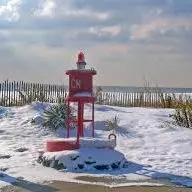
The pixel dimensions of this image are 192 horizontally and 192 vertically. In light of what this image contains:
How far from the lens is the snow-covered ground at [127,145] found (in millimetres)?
10633

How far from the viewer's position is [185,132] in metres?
14.8

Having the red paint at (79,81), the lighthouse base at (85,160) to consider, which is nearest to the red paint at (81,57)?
the red paint at (79,81)

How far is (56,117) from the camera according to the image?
16.1m

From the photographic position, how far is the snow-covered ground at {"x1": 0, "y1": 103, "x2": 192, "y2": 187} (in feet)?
34.9

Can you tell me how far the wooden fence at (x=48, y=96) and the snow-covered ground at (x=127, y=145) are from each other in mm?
4821

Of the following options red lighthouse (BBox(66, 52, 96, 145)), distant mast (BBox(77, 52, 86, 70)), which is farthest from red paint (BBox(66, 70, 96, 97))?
distant mast (BBox(77, 52, 86, 70))

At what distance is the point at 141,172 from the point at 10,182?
2733 mm

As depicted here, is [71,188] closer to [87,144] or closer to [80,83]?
[87,144]

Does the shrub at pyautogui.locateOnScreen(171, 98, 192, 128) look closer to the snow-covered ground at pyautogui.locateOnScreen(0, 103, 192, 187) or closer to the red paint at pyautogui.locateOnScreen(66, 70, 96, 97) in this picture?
the snow-covered ground at pyautogui.locateOnScreen(0, 103, 192, 187)

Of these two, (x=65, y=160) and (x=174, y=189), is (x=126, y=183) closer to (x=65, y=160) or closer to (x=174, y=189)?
(x=174, y=189)

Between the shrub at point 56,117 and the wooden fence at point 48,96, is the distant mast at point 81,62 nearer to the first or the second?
the shrub at point 56,117

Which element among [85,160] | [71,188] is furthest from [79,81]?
[71,188]

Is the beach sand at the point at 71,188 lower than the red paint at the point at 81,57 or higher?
lower

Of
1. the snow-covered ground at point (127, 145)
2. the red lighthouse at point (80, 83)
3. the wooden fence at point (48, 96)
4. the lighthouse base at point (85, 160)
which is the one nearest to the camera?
the snow-covered ground at point (127, 145)
